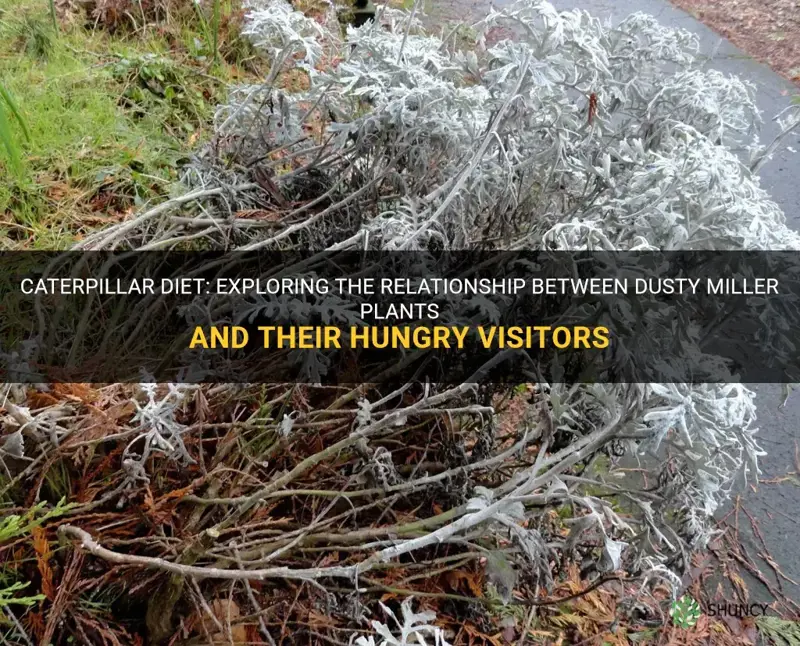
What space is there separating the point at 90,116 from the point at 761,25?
182 inches

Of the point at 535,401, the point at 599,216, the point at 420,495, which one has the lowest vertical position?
the point at 420,495

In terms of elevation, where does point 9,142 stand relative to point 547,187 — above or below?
below

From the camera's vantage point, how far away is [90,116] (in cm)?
260

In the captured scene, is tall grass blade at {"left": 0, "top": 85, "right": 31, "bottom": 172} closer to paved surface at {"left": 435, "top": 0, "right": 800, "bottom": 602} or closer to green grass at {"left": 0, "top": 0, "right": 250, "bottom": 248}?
green grass at {"left": 0, "top": 0, "right": 250, "bottom": 248}

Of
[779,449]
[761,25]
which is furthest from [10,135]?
[761,25]

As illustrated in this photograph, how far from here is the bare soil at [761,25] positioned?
Answer: 4.23 m

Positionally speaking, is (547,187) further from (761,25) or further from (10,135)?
(761,25)

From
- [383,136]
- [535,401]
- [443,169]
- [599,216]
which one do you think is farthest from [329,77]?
[535,401]

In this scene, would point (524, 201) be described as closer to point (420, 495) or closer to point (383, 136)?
point (383, 136)

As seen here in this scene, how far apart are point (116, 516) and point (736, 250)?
1.47 meters

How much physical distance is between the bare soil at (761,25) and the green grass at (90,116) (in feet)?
11.3

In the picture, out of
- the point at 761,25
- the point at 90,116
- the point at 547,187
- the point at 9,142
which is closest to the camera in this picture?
the point at 547,187

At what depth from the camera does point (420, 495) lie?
1.60m

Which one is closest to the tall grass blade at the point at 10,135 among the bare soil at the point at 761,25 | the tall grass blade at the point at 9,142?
the tall grass blade at the point at 9,142
